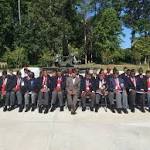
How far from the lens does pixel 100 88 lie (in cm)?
1313

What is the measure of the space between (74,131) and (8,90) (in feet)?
11.2

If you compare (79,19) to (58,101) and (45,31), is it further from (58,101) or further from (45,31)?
(58,101)

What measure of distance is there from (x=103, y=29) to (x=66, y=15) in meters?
20.4

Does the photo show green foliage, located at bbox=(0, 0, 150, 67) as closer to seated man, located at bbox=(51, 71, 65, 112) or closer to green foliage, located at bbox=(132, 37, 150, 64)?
green foliage, located at bbox=(132, 37, 150, 64)

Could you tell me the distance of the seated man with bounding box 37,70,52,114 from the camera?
13036 millimetres

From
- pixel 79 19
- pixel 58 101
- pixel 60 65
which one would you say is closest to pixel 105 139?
pixel 58 101

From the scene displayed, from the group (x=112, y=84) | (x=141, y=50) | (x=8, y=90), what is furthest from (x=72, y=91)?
(x=141, y=50)

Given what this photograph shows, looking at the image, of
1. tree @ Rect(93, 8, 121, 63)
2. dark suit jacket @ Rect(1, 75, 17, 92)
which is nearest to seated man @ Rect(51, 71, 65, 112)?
dark suit jacket @ Rect(1, 75, 17, 92)

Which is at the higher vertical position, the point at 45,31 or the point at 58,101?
the point at 45,31

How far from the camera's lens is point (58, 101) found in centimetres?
1346

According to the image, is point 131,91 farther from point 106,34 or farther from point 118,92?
point 106,34

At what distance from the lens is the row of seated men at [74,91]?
510 inches

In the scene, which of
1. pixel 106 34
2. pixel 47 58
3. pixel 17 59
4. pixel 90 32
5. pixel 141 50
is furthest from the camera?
pixel 90 32

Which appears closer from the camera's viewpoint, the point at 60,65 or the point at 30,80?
the point at 30,80
